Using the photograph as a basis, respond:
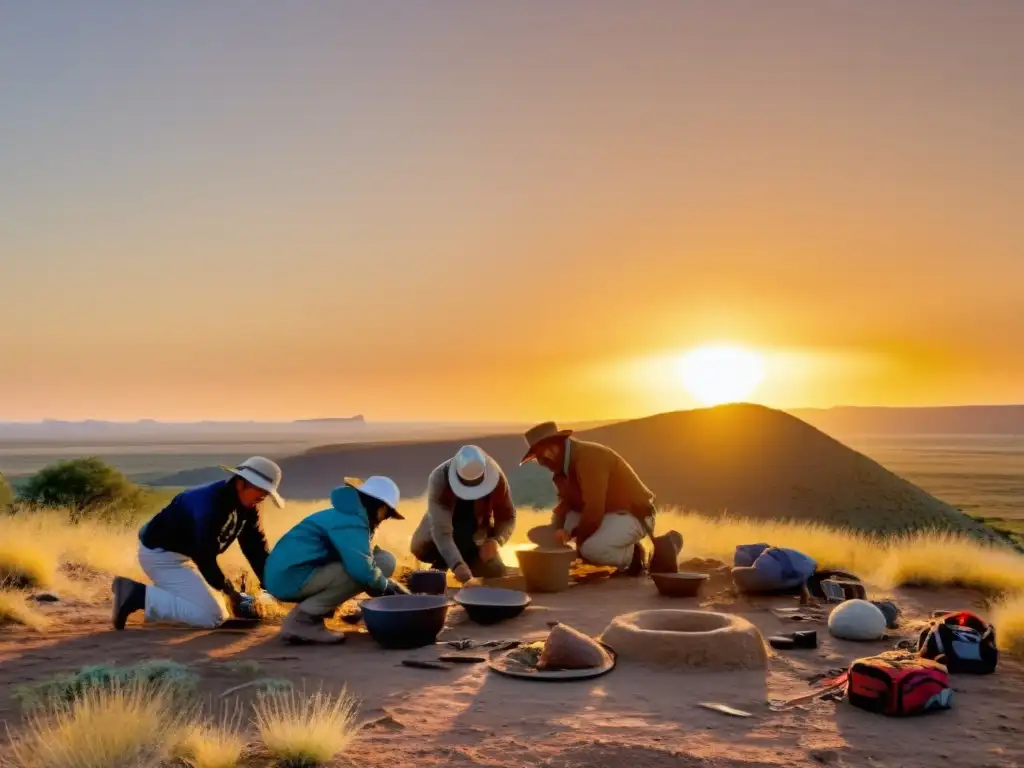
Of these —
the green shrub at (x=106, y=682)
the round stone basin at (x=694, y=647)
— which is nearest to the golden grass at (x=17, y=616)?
the green shrub at (x=106, y=682)

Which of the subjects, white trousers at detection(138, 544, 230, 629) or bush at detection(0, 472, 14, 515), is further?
bush at detection(0, 472, 14, 515)

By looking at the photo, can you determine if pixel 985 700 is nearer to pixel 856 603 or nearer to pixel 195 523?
pixel 856 603

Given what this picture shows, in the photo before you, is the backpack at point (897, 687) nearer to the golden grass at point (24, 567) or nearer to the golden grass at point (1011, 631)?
the golden grass at point (1011, 631)

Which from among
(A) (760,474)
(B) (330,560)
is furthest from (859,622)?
(A) (760,474)

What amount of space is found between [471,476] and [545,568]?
1.22 m

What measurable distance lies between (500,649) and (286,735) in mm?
2578

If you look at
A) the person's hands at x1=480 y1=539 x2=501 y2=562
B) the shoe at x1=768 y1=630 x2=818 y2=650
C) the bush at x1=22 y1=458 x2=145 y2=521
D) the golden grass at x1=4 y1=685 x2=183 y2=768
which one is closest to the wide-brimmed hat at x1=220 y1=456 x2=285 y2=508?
the person's hands at x1=480 y1=539 x2=501 y2=562

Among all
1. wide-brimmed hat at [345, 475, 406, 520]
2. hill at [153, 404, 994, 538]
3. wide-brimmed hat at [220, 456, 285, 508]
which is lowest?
hill at [153, 404, 994, 538]

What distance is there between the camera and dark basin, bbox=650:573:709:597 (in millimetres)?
8742

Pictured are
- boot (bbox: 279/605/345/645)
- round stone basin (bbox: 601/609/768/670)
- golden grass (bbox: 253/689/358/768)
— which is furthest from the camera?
boot (bbox: 279/605/345/645)

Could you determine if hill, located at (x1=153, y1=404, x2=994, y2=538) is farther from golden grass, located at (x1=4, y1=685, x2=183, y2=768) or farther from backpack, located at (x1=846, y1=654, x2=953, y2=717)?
golden grass, located at (x1=4, y1=685, x2=183, y2=768)

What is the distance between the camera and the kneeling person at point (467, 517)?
338 inches

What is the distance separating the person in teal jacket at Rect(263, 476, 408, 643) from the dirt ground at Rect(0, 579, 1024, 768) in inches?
12.5

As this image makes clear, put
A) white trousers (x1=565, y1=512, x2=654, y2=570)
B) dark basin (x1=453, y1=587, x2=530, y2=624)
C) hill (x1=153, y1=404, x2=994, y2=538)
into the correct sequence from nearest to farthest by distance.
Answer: dark basin (x1=453, y1=587, x2=530, y2=624), white trousers (x1=565, y1=512, x2=654, y2=570), hill (x1=153, y1=404, x2=994, y2=538)
